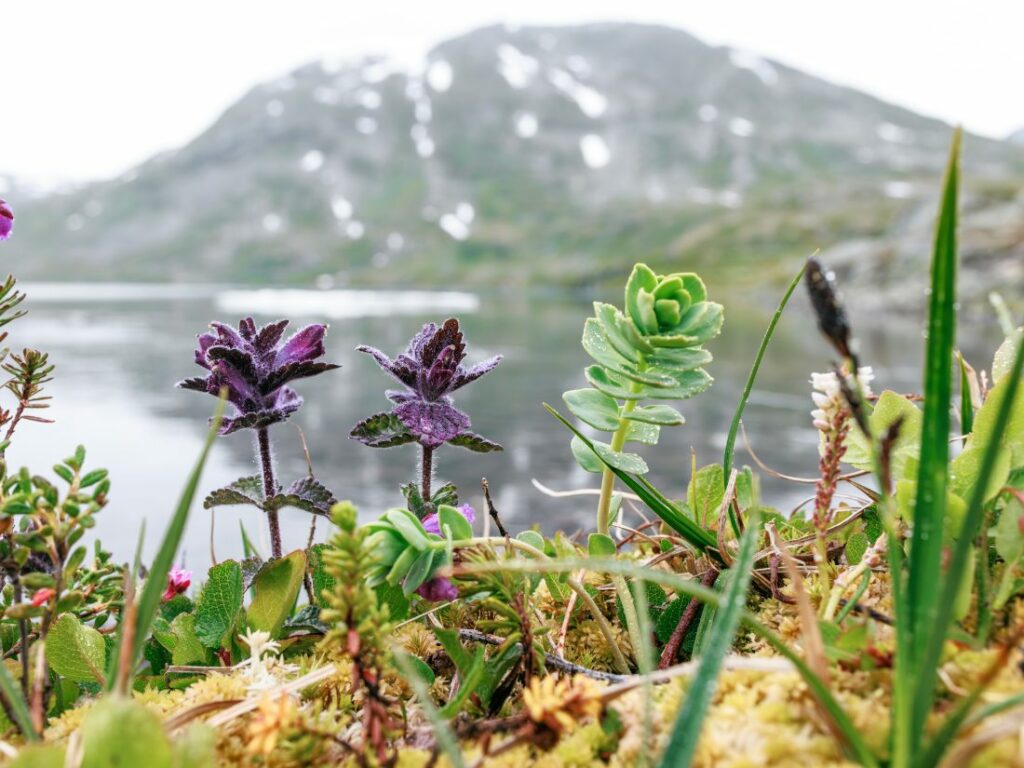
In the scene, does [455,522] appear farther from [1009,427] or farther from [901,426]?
[1009,427]

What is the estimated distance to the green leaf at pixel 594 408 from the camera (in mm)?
1539

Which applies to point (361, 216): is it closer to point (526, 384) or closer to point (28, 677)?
point (526, 384)

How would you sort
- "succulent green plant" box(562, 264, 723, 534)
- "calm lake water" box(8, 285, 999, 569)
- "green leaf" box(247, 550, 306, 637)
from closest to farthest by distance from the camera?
"succulent green plant" box(562, 264, 723, 534) → "green leaf" box(247, 550, 306, 637) → "calm lake water" box(8, 285, 999, 569)

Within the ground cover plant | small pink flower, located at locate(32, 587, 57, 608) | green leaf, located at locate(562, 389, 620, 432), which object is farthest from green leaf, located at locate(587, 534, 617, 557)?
small pink flower, located at locate(32, 587, 57, 608)

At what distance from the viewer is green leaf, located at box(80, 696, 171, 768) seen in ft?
2.88

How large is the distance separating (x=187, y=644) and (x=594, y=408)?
3.37 ft

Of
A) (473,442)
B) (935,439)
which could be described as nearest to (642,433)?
(473,442)

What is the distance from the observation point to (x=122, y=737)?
2.89ft

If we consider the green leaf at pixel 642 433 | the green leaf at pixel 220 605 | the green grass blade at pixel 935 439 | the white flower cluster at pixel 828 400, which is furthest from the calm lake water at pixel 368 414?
the green grass blade at pixel 935 439

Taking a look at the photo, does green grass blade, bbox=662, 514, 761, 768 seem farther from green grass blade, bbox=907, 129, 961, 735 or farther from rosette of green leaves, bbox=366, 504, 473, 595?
rosette of green leaves, bbox=366, 504, 473, 595

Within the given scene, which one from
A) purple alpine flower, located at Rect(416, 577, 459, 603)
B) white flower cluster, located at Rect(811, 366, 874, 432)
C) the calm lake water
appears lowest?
the calm lake water

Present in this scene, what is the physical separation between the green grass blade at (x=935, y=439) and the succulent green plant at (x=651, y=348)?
1.57ft

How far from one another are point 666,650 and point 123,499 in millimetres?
15282

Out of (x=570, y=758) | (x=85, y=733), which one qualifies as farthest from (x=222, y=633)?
(x=570, y=758)
